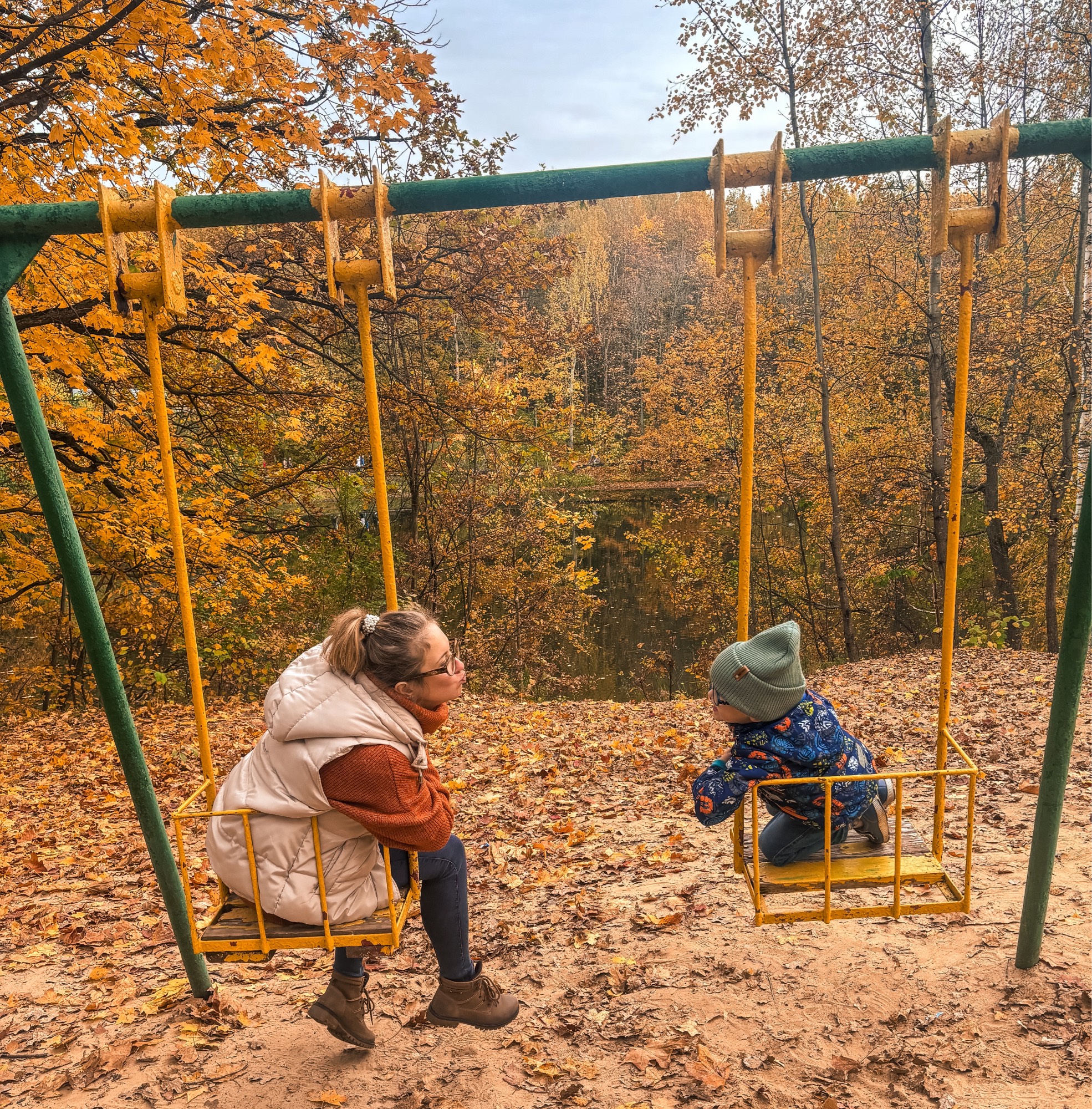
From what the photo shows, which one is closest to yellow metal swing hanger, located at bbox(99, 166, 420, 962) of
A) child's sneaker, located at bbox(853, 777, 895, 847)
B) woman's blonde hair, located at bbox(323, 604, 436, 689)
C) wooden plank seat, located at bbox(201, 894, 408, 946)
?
wooden plank seat, located at bbox(201, 894, 408, 946)

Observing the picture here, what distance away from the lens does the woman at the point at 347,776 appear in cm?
202

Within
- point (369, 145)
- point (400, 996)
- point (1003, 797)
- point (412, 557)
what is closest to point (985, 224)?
point (400, 996)

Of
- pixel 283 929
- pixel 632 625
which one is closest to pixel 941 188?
pixel 283 929

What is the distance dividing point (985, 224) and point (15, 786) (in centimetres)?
769

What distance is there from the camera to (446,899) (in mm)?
2408

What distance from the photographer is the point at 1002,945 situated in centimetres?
317

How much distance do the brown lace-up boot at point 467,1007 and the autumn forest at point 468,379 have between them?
9.72ft

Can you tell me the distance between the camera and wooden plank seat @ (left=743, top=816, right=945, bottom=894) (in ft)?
7.83

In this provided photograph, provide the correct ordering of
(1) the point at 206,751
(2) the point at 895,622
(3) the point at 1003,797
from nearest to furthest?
(1) the point at 206,751 < (3) the point at 1003,797 < (2) the point at 895,622

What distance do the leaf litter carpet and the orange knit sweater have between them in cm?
126

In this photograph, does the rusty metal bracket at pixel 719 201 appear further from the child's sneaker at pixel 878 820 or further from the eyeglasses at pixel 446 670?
the child's sneaker at pixel 878 820

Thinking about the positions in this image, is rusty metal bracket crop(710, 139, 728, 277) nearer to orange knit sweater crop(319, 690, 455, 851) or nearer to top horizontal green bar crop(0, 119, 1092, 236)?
top horizontal green bar crop(0, 119, 1092, 236)

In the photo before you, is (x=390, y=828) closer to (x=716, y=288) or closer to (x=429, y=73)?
(x=429, y=73)

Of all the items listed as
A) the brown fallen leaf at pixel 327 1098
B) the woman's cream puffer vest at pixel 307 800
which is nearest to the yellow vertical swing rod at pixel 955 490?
the woman's cream puffer vest at pixel 307 800
